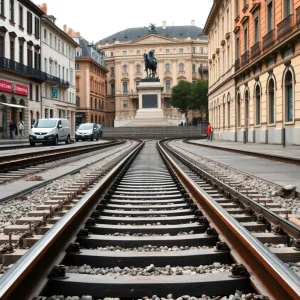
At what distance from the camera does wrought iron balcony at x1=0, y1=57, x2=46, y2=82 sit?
48153 mm

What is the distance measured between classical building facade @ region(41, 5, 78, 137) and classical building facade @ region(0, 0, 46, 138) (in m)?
3.05

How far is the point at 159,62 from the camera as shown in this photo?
133m

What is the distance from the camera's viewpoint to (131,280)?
339cm

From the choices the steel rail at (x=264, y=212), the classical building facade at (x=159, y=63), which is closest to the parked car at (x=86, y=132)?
the steel rail at (x=264, y=212)

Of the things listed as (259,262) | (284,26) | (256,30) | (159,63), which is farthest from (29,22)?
(159,63)

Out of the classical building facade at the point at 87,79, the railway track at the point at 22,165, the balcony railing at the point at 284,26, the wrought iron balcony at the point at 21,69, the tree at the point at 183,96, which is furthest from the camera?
the tree at the point at 183,96

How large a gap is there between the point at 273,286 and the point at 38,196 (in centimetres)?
626

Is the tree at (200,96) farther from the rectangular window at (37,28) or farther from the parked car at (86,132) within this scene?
the parked car at (86,132)

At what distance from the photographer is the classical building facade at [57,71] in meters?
64.3

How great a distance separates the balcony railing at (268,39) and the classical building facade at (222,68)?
1163 centimetres

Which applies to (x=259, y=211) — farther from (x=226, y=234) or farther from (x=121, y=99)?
(x=121, y=99)

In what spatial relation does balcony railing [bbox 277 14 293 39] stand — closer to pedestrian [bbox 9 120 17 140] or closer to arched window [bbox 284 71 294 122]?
arched window [bbox 284 71 294 122]

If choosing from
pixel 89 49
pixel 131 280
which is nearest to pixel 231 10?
pixel 131 280

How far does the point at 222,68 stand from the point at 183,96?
5824cm
